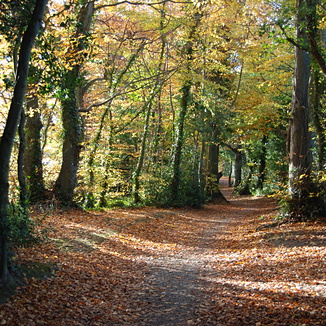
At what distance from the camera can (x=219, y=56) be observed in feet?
55.9

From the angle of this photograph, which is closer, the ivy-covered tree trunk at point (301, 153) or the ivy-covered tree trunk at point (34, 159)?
the ivy-covered tree trunk at point (301, 153)

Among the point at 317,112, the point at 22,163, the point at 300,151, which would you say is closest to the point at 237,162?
the point at 317,112

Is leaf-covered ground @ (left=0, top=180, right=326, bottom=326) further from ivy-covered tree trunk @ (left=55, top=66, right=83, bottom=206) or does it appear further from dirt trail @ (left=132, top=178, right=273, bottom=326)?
ivy-covered tree trunk @ (left=55, top=66, right=83, bottom=206)

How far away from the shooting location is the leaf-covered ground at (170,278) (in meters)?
4.29

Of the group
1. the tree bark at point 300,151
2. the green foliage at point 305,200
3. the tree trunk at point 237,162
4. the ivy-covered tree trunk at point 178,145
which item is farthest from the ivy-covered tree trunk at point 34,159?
the tree trunk at point 237,162

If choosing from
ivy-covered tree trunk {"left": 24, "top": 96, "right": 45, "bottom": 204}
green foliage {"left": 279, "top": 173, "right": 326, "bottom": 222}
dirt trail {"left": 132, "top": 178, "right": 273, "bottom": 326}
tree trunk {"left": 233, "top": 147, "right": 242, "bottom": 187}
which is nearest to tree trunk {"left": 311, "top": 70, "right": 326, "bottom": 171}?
green foliage {"left": 279, "top": 173, "right": 326, "bottom": 222}

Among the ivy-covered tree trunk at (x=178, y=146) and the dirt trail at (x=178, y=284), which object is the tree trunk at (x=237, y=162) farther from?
the dirt trail at (x=178, y=284)

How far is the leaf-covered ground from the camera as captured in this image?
169 inches

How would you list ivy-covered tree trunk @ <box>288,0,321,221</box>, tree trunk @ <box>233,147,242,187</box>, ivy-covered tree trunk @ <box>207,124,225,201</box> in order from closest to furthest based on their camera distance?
ivy-covered tree trunk @ <box>288,0,321,221</box>, ivy-covered tree trunk @ <box>207,124,225,201</box>, tree trunk @ <box>233,147,242,187</box>

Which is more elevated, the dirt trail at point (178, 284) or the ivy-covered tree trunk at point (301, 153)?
the ivy-covered tree trunk at point (301, 153)

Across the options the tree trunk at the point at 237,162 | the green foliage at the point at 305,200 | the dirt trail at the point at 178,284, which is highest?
the tree trunk at the point at 237,162

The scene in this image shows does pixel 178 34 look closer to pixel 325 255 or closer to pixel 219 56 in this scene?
pixel 219 56

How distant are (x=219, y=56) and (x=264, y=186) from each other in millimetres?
15536

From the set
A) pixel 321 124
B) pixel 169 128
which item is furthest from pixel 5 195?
pixel 169 128
